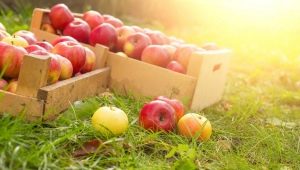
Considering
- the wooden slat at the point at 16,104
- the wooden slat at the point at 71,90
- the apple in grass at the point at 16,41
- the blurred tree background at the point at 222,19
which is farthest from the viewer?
the blurred tree background at the point at 222,19

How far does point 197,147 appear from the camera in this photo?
275cm

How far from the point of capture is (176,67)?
365cm

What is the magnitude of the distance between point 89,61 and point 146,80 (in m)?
0.44

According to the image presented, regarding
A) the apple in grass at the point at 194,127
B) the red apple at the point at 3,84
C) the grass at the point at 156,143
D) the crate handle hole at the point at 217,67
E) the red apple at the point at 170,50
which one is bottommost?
the grass at the point at 156,143

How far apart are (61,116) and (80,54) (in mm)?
585

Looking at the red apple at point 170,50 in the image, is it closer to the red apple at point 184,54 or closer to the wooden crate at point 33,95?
the red apple at point 184,54

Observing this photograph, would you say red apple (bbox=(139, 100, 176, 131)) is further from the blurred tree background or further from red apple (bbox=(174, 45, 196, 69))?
the blurred tree background

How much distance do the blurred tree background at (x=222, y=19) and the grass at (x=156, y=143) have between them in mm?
3647

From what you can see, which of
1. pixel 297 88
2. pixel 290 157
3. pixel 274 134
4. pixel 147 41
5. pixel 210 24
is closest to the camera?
pixel 290 157

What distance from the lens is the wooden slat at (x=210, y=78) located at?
140 inches

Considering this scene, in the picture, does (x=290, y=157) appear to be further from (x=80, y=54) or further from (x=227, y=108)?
(x=80, y=54)

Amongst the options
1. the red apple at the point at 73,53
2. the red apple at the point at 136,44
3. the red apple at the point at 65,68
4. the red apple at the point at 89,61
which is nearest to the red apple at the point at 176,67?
the red apple at the point at 136,44

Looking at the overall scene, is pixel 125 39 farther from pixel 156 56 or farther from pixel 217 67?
pixel 217 67

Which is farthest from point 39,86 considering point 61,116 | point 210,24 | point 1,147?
point 210,24
